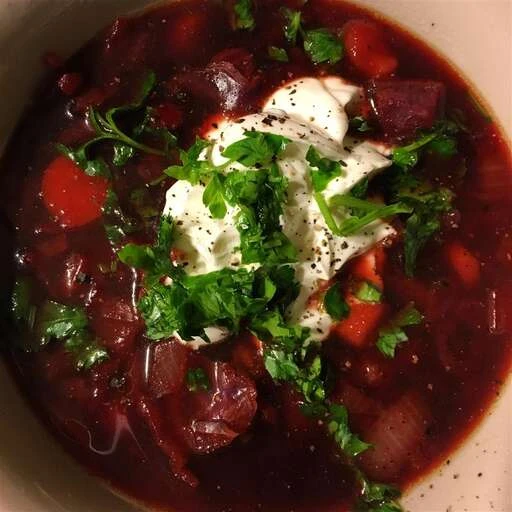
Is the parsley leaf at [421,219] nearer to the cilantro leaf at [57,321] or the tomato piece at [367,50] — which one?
the tomato piece at [367,50]

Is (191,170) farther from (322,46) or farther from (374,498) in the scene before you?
(374,498)

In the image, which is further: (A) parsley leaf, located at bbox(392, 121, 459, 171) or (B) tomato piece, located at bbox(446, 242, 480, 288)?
(B) tomato piece, located at bbox(446, 242, 480, 288)

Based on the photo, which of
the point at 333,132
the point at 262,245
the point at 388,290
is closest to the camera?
the point at 262,245

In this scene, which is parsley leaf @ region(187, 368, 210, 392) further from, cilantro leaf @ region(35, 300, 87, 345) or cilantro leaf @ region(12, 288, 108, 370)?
cilantro leaf @ region(35, 300, 87, 345)

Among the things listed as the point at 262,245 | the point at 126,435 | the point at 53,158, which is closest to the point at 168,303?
the point at 262,245

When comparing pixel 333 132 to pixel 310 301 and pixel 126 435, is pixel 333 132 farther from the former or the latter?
pixel 126 435

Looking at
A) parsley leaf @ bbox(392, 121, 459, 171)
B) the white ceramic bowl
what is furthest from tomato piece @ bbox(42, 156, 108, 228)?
parsley leaf @ bbox(392, 121, 459, 171)

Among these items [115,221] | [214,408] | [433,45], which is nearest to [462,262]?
[433,45]
